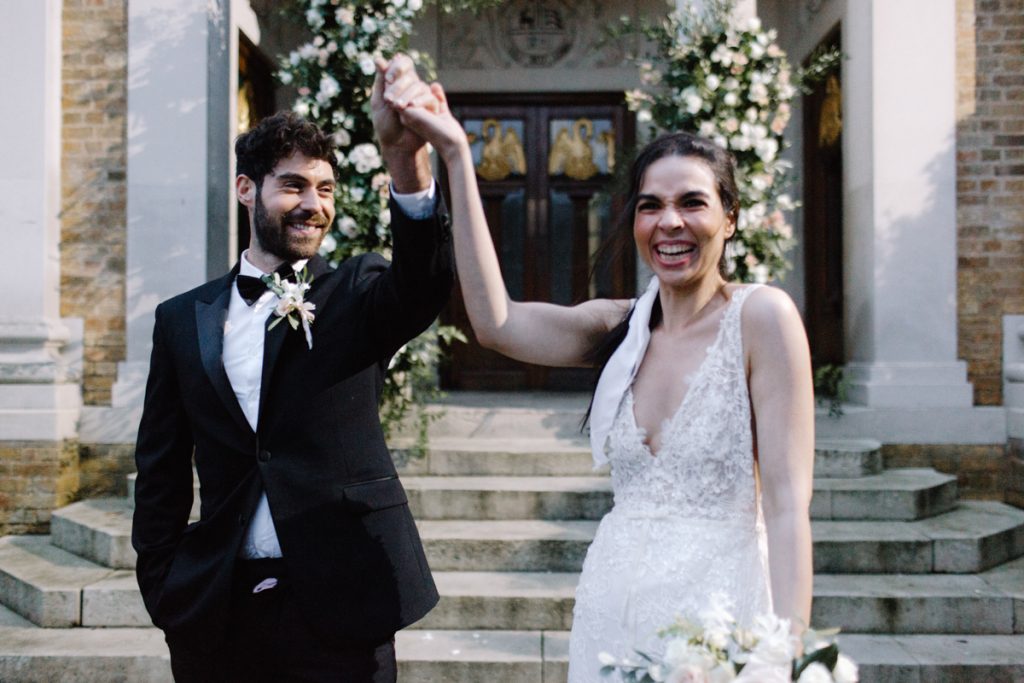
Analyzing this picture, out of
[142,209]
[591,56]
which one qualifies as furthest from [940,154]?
[142,209]

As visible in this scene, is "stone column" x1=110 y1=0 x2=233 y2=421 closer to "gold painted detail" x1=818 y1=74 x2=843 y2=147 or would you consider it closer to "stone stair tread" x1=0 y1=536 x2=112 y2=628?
"stone stair tread" x1=0 y1=536 x2=112 y2=628

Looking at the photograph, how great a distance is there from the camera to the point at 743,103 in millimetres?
5977

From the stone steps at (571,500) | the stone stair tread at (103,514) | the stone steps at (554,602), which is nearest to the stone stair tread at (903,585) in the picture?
the stone steps at (554,602)

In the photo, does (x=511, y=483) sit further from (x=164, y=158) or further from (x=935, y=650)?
(x=164, y=158)

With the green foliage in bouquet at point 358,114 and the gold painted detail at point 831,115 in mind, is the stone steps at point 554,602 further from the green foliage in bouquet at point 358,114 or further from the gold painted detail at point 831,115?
the gold painted detail at point 831,115

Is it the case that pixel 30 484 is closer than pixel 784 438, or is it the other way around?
pixel 784 438

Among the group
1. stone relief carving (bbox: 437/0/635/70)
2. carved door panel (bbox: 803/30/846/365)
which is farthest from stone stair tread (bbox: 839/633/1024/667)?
stone relief carving (bbox: 437/0/635/70)

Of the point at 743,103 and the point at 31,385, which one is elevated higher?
the point at 743,103

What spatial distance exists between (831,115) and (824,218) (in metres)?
0.85

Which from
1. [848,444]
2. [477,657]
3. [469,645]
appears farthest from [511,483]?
[848,444]

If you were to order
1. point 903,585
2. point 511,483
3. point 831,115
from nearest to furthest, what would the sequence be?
point 903,585, point 511,483, point 831,115

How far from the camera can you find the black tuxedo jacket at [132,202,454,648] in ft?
6.88

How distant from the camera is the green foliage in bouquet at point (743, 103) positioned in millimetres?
5867

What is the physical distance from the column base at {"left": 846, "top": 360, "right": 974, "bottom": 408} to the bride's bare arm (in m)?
4.74
